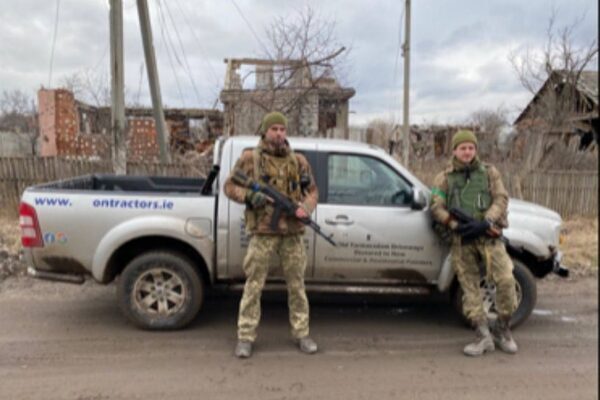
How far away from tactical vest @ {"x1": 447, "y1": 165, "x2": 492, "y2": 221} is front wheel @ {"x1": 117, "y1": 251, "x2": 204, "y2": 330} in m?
2.40

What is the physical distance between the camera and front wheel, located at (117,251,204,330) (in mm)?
4051

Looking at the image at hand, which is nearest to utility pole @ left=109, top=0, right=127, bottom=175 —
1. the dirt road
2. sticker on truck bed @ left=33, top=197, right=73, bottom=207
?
the dirt road

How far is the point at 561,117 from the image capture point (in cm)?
1168

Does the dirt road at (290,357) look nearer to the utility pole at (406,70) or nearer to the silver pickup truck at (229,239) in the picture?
the silver pickup truck at (229,239)

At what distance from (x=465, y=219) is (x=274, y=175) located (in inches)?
63.6

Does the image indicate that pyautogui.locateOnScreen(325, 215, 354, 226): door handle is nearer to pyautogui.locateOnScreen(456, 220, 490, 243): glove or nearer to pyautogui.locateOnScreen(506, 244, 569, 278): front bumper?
pyautogui.locateOnScreen(456, 220, 490, 243): glove

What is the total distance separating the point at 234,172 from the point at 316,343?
1.65 metres

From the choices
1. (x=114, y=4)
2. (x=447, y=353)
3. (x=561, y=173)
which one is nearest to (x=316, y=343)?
(x=447, y=353)

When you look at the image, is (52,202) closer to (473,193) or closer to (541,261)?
(473,193)

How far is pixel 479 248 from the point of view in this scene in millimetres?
3805

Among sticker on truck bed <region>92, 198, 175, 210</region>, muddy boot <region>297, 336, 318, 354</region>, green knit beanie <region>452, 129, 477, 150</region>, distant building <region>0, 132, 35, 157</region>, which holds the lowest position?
muddy boot <region>297, 336, 318, 354</region>

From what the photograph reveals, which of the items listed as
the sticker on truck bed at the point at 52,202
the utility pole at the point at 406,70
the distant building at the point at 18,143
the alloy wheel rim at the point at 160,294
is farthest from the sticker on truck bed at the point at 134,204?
the distant building at the point at 18,143

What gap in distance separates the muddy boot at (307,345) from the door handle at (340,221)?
1.01 m

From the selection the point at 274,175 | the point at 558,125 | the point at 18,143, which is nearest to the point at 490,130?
the point at 558,125
